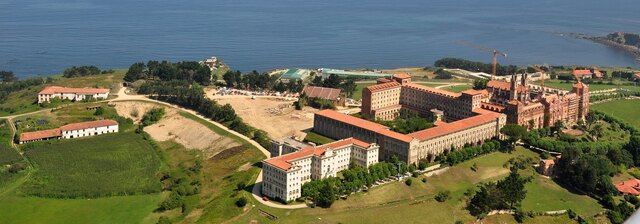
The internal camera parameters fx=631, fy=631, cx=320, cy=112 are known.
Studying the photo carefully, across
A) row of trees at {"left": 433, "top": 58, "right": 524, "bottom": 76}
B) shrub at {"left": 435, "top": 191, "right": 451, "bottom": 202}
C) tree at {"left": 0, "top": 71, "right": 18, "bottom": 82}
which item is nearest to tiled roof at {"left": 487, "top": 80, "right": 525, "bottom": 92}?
shrub at {"left": 435, "top": 191, "right": 451, "bottom": 202}

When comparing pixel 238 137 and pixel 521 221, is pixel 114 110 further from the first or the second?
pixel 521 221

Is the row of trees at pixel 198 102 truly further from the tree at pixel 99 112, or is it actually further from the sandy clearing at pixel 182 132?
the tree at pixel 99 112

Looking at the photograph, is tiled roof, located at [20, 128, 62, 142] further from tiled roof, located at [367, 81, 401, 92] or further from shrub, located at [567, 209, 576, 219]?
shrub, located at [567, 209, 576, 219]

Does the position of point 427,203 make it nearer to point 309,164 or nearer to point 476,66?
point 309,164

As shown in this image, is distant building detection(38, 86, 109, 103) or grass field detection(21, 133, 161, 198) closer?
grass field detection(21, 133, 161, 198)

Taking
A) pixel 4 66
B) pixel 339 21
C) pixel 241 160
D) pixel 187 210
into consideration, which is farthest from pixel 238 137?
pixel 339 21

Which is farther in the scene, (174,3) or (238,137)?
(174,3)

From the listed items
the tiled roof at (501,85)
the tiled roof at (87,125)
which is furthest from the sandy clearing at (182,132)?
the tiled roof at (501,85)
